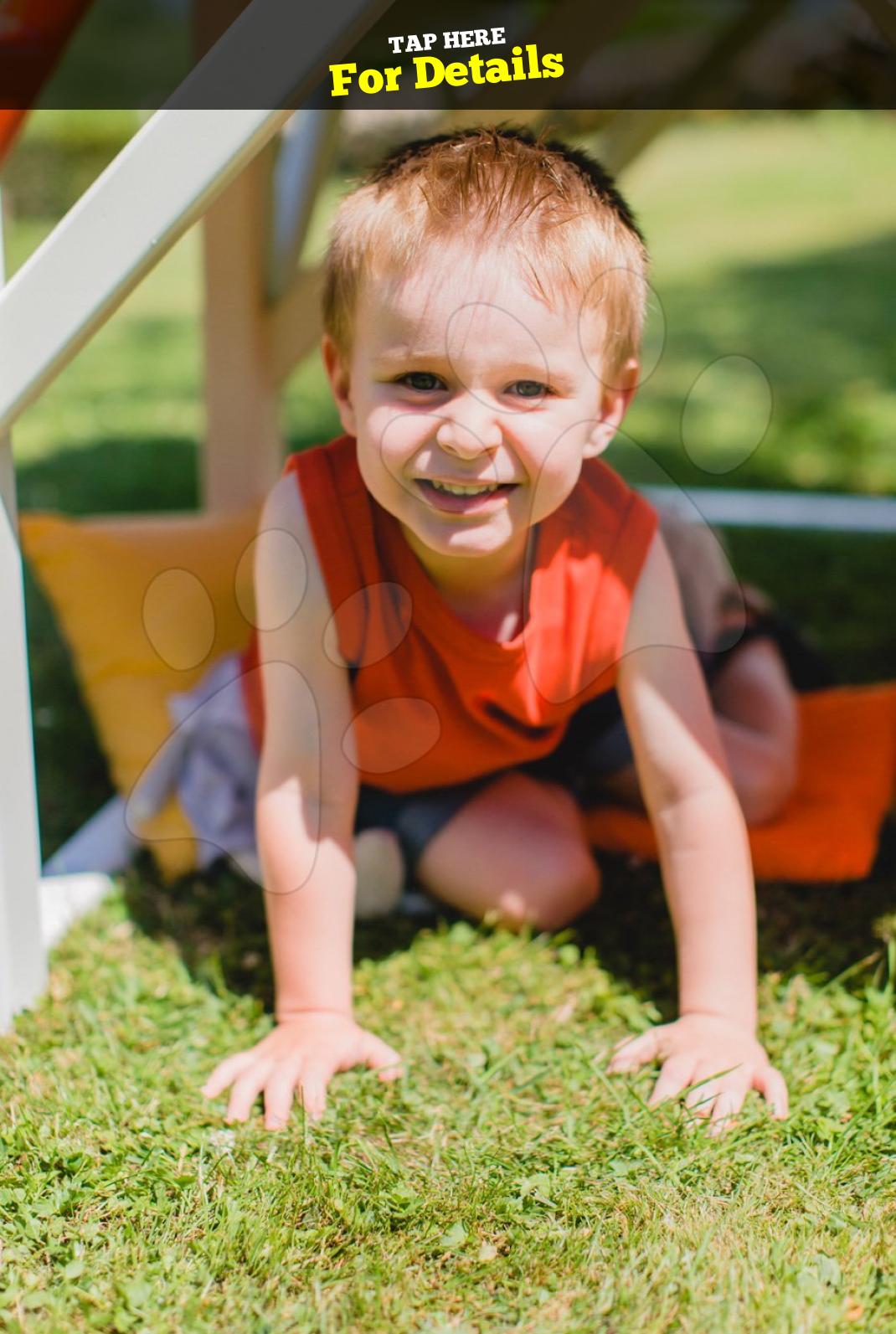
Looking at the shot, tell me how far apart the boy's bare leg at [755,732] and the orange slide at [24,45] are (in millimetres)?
1357

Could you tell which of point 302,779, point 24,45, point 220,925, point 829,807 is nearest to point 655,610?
point 302,779

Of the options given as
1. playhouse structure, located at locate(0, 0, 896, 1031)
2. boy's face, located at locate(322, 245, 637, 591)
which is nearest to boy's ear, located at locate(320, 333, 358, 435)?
boy's face, located at locate(322, 245, 637, 591)

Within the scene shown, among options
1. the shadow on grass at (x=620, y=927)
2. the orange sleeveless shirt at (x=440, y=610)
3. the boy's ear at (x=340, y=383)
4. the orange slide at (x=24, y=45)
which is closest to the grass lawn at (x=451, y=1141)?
the shadow on grass at (x=620, y=927)

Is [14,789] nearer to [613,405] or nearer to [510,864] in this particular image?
[510,864]

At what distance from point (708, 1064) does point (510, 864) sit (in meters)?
0.49

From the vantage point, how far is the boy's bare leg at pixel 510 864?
2.02 m

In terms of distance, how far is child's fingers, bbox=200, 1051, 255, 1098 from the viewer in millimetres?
1640

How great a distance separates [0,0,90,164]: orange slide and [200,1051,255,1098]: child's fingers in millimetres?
1111

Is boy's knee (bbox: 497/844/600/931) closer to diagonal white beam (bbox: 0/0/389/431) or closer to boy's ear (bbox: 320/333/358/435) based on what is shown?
boy's ear (bbox: 320/333/358/435)

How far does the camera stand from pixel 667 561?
1.78m

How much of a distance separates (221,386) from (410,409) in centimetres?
160

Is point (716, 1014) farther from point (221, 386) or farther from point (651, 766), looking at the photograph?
point (221, 386)

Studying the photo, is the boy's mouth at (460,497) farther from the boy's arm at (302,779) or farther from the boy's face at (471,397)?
the boy's arm at (302,779)

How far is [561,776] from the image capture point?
224 cm
